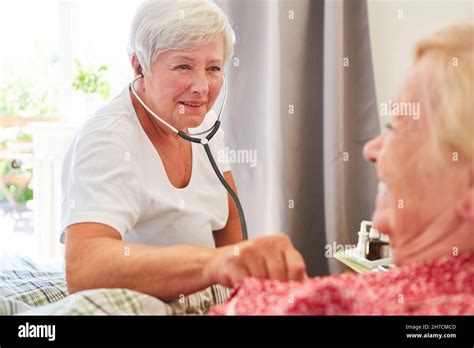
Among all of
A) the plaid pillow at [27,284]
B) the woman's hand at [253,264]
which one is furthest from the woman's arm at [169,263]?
the plaid pillow at [27,284]

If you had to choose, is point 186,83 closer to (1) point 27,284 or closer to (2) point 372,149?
(2) point 372,149

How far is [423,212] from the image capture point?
2.49ft

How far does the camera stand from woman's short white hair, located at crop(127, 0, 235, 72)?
88cm

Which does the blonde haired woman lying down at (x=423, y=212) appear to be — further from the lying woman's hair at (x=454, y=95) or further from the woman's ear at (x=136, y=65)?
the woman's ear at (x=136, y=65)

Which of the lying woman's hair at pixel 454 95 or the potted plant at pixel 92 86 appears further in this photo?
the potted plant at pixel 92 86

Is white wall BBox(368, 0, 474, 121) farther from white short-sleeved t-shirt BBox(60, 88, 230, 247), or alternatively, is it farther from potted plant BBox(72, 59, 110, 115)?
potted plant BBox(72, 59, 110, 115)

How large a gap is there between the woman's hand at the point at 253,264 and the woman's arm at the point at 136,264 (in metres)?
0.02

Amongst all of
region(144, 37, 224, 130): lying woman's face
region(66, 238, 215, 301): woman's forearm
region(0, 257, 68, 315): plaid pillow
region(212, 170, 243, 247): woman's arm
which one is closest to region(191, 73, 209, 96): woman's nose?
region(144, 37, 224, 130): lying woman's face

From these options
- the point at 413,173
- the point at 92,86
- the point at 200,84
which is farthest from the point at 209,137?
the point at 413,173

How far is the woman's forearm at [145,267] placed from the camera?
2.75ft

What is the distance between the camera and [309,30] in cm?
94

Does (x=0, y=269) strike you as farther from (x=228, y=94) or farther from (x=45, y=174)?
(x=228, y=94)

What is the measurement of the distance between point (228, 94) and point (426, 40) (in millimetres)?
304
